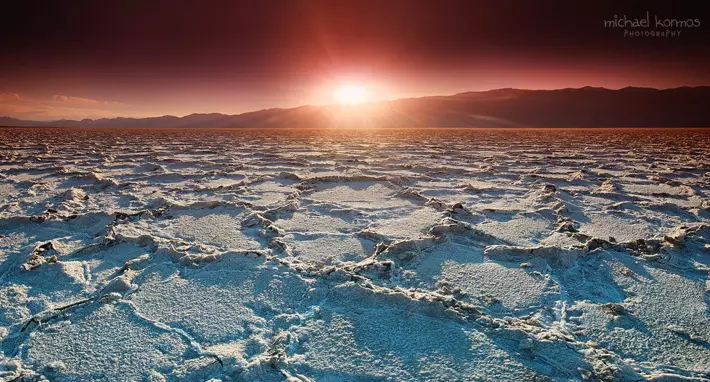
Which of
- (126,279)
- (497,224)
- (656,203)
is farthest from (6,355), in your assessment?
(656,203)

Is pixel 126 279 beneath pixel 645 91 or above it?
beneath

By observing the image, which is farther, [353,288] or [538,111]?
[538,111]

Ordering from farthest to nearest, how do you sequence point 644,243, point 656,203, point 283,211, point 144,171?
1. point 144,171
2. point 656,203
3. point 283,211
4. point 644,243

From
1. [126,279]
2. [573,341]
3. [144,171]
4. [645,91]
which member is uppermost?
[645,91]

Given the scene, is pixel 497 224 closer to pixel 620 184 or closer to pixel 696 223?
pixel 696 223

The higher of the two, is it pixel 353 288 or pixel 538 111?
pixel 538 111

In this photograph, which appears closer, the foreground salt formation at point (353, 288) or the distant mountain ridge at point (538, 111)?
the foreground salt formation at point (353, 288)
